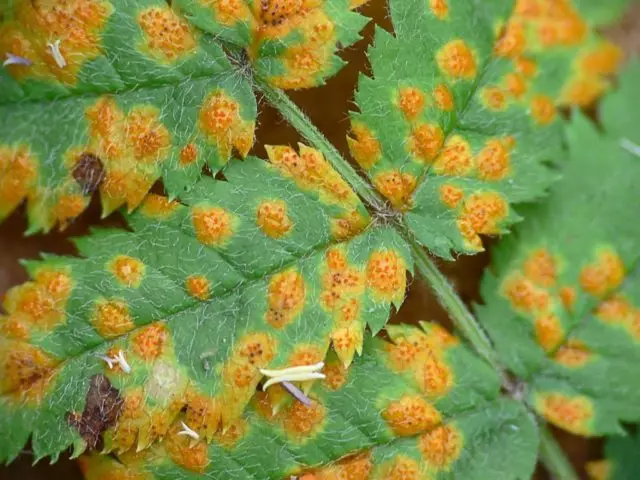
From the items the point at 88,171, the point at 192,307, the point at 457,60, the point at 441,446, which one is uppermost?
the point at 457,60

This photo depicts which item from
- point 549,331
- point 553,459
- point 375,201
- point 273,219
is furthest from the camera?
point 553,459

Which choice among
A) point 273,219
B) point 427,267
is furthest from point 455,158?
point 273,219

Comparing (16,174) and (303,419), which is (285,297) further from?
(16,174)

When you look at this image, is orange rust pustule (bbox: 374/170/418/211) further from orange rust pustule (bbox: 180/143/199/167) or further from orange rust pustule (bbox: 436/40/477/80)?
orange rust pustule (bbox: 180/143/199/167)

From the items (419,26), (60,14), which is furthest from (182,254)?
(419,26)

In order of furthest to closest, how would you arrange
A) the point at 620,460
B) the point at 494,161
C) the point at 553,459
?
the point at 620,460, the point at 553,459, the point at 494,161

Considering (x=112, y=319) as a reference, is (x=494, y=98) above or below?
above
